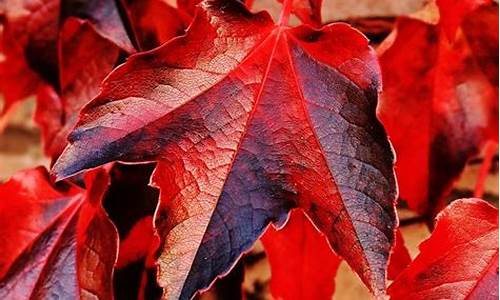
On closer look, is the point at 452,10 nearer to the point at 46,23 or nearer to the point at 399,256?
the point at 399,256

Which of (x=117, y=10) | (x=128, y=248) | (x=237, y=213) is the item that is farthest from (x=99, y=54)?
(x=237, y=213)

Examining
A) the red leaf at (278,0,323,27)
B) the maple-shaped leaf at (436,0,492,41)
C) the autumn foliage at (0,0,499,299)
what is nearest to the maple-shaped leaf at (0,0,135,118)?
the autumn foliage at (0,0,499,299)

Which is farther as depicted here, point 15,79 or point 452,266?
point 15,79

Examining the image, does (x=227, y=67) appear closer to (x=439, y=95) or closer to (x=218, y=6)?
(x=218, y=6)

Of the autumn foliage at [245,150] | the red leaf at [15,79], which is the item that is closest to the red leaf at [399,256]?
the autumn foliage at [245,150]

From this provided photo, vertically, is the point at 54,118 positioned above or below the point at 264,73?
below

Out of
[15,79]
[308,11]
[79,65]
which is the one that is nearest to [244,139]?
[308,11]

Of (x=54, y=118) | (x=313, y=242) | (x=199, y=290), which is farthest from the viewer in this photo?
(x=54, y=118)
